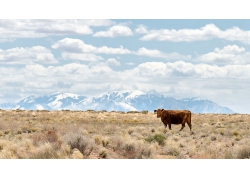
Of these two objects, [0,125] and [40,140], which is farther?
[0,125]

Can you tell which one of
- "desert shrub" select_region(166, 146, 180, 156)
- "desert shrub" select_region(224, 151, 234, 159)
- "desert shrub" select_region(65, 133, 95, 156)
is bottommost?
"desert shrub" select_region(166, 146, 180, 156)

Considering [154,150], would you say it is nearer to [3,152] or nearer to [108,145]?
[108,145]

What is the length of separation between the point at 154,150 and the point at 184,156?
1.49 m

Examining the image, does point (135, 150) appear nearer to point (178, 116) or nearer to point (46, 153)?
point (46, 153)

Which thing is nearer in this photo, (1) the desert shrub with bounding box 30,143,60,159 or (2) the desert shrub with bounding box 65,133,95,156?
(1) the desert shrub with bounding box 30,143,60,159

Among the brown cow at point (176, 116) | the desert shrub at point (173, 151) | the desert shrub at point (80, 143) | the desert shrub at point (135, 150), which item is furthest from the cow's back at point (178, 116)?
the desert shrub at point (80, 143)

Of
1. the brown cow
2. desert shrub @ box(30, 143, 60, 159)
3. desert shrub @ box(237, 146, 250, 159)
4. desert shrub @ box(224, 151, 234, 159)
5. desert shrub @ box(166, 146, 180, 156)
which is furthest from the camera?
the brown cow

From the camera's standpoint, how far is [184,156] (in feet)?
72.1

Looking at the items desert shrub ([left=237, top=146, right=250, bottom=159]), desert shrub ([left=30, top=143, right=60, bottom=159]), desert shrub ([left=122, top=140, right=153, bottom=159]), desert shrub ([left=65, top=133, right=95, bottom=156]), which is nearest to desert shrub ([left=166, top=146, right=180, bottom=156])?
desert shrub ([left=122, top=140, right=153, bottom=159])

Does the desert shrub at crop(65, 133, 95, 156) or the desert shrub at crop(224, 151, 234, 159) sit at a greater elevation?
the desert shrub at crop(65, 133, 95, 156)

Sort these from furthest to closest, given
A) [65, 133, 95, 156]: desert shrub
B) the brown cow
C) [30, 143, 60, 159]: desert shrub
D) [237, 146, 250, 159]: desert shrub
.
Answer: the brown cow < [65, 133, 95, 156]: desert shrub < [237, 146, 250, 159]: desert shrub < [30, 143, 60, 159]: desert shrub

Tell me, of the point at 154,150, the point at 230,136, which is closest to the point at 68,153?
the point at 154,150

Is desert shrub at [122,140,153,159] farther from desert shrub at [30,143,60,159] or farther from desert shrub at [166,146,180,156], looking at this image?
desert shrub at [30,143,60,159]

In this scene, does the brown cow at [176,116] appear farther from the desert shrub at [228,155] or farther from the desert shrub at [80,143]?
the desert shrub at [80,143]
